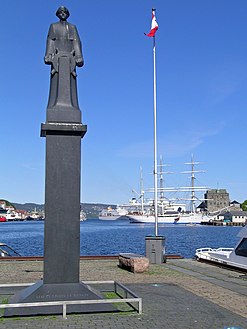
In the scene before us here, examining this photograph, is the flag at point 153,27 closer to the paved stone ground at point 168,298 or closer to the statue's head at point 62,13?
the paved stone ground at point 168,298

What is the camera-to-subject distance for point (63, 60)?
11.5m

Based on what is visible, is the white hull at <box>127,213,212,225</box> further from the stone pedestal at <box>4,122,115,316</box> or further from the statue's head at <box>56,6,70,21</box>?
the stone pedestal at <box>4,122,115,316</box>

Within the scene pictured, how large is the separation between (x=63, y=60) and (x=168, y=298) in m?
6.50

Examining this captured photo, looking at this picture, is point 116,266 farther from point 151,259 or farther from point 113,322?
point 113,322

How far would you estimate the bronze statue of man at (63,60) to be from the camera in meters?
11.4

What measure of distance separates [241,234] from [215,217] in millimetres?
157497

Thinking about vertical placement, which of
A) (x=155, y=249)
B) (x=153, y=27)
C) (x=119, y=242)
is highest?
(x=153, y=27)

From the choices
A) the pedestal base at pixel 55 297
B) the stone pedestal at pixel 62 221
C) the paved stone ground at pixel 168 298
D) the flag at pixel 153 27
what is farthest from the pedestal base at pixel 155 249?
the pedestal base at pixel 55 297

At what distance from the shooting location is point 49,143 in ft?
36.3

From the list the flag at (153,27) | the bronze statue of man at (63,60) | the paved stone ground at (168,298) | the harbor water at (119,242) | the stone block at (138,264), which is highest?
the flag at (153,27)

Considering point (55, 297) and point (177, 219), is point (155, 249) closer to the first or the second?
point (55, 297)

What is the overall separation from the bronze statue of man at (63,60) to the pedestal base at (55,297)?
13.2ft

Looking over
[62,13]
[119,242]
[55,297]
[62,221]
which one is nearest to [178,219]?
[119,242]

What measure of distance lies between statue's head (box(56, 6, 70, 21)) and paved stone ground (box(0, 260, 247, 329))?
22.9 feet
